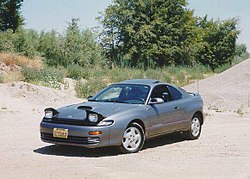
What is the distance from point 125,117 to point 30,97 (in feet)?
36.5

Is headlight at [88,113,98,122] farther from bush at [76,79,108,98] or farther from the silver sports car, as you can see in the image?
bush at [76,79,108,98]

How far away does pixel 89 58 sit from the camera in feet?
133

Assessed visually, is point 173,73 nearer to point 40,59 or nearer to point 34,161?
point 40,59

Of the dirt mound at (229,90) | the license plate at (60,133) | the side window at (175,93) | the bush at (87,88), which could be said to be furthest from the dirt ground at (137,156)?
the bush at (87,88)

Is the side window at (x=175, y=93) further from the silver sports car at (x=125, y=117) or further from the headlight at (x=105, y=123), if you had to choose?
the headlight at (x=105, y=123)

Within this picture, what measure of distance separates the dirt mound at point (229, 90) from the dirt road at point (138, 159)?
8140mm

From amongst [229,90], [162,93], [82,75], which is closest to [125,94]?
[162,93]

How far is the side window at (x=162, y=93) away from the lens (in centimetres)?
1088

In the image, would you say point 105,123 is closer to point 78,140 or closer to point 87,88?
point 78,140

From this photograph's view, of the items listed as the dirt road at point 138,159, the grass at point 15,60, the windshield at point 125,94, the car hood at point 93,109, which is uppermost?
the grass at point 15,60

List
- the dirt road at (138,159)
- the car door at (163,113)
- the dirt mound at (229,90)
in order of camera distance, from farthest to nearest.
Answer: the dirt mound at (229,90), the car door at (163,113), the dirt road at (138,159)

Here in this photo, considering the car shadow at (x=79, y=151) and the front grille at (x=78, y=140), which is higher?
the front grille at (x=78, y=140)

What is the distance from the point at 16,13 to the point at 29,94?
2413 centimetres

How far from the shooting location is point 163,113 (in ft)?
34.9
